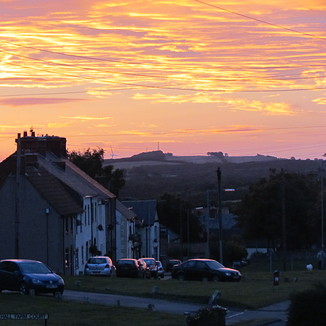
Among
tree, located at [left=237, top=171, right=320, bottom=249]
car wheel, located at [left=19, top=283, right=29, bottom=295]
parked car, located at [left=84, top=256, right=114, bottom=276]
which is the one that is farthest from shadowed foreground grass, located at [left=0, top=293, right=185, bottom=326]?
tree, located at [left=237, top=171, right=320, bottom=249]

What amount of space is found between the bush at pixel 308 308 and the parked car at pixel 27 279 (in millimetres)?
14942

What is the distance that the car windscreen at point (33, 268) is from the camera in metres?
33.3

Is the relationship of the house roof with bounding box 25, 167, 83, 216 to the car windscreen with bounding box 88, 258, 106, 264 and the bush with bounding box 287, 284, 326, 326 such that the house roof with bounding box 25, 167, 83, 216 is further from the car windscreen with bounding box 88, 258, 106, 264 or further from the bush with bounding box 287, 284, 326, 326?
the bush with bounding box 287, 284, 326, 326

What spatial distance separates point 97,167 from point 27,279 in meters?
79.5

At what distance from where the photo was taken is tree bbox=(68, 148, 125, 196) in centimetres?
→ 10969

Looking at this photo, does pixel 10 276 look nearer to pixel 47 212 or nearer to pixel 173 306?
pixel 173 306

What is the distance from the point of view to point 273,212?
9188cm

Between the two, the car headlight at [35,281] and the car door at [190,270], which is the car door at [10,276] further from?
the car door at [190,270]

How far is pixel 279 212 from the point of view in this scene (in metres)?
91.7

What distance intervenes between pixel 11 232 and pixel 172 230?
60935 millimetres

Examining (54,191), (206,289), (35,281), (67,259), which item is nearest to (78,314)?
(35,281)

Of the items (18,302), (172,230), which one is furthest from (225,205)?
(18,302)

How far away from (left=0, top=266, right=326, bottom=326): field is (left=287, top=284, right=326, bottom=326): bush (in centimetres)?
275

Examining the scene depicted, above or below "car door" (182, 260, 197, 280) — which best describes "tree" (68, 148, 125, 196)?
above
